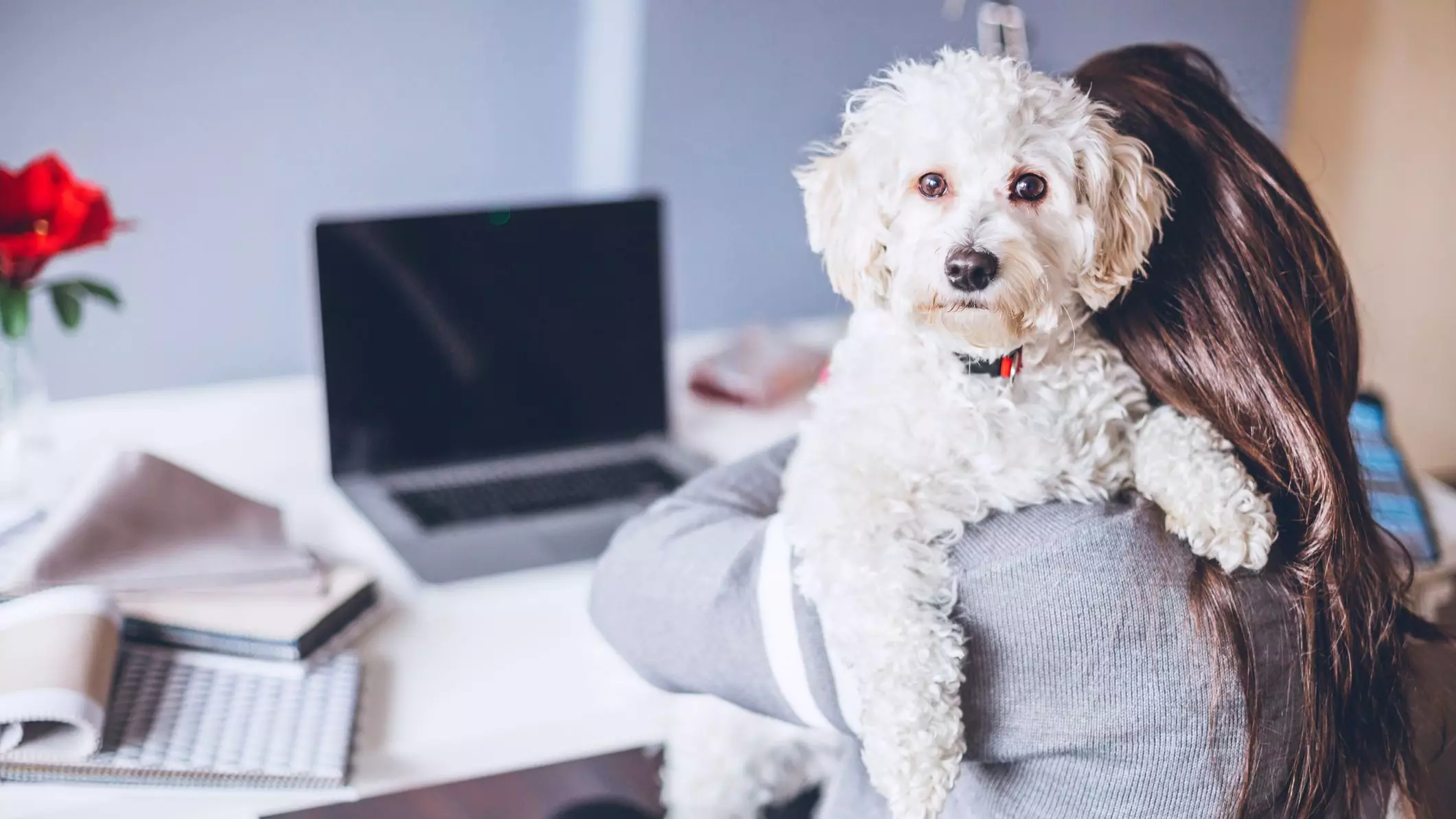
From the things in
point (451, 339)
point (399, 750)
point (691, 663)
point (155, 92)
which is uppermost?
point (155, 92)

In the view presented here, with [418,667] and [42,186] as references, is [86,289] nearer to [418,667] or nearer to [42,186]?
[42,186]

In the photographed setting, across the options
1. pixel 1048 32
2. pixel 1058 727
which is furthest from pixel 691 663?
pixel 1048 32

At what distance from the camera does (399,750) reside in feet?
3.58

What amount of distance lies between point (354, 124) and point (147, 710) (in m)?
1.25

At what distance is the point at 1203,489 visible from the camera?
93cm

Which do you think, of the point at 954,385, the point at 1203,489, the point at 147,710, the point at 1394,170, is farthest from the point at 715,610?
the point at 1394,170

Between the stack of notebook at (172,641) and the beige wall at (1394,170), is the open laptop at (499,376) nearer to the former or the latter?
the stack of notebook at (172,641)

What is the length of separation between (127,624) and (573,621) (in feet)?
1.36

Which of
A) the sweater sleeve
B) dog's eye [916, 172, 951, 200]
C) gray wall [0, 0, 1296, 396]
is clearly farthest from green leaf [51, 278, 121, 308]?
dog's eye [916, 172, 951, 200]

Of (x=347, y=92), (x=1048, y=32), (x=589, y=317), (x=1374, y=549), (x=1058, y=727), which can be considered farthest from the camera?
(x=1048, y=32)

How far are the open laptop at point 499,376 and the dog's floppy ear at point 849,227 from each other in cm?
52

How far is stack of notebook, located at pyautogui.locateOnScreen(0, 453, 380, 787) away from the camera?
100 cm

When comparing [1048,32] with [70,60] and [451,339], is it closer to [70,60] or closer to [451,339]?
[451,339]

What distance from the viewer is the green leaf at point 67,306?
1396mm
